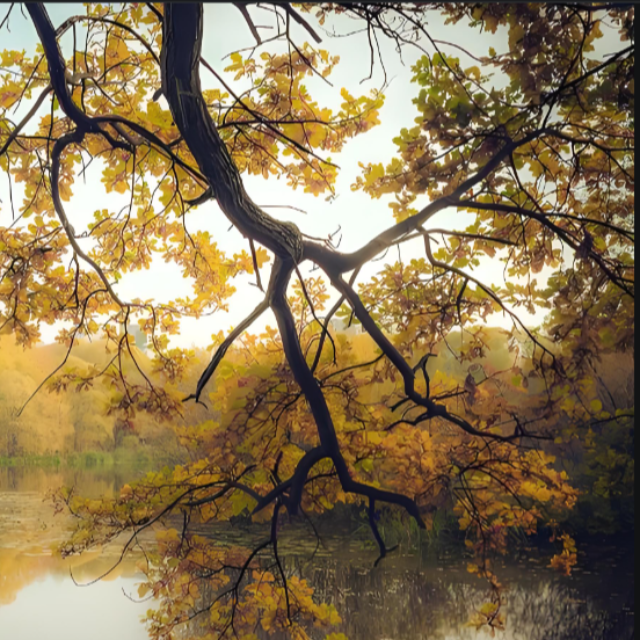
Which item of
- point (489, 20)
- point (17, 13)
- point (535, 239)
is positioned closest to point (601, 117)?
point (535, 239)

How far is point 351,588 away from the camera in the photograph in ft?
7.93

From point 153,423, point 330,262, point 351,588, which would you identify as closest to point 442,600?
point 351,588

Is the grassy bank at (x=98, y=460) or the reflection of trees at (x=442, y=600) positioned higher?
the grassy bank at (x=98, y=460)

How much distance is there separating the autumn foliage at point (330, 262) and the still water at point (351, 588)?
0.14m

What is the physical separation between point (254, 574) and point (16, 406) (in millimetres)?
1227

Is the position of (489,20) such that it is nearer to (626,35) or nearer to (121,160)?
(626,35)

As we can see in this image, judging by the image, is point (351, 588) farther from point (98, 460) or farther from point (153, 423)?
point (98, 460)

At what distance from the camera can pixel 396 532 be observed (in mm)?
2801

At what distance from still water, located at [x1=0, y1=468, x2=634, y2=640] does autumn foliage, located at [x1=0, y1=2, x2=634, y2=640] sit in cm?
14

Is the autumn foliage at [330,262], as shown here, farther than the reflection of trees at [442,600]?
No

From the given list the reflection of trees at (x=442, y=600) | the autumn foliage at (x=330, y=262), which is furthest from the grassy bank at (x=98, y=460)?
the reflection of trees at (x=442, y=600)

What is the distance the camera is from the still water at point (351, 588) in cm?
227

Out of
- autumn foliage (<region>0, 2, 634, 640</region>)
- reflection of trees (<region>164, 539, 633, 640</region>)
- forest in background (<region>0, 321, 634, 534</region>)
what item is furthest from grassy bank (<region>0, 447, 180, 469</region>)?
reflection of trees (<region>164, 539, 633, 640</region>)

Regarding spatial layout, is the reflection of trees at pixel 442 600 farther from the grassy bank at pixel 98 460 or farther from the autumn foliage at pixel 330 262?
the grassy bank at pixel 98 460
